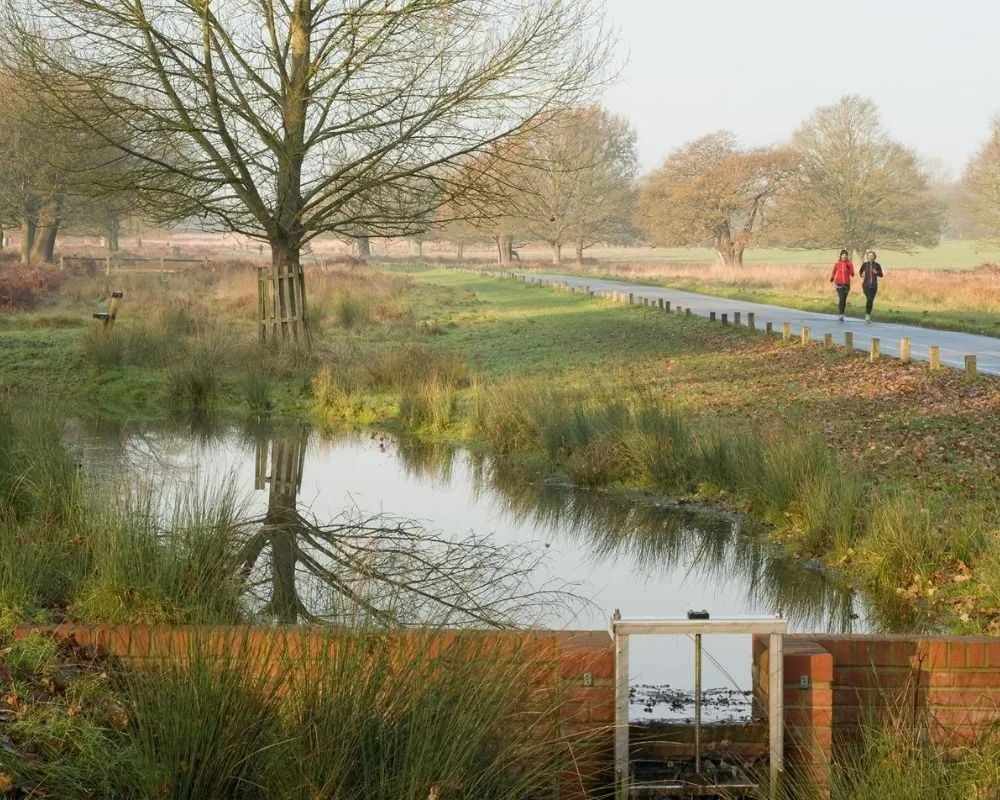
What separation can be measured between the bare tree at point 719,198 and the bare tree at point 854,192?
1.61 m

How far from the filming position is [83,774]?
5219 mm

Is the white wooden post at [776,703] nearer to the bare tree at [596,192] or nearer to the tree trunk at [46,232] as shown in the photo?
the tree trunk at [46,232]

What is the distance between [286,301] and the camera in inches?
973

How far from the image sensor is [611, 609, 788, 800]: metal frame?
6180mm

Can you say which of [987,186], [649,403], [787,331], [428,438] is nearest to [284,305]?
[428,438]

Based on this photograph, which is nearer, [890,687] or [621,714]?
[621,714]

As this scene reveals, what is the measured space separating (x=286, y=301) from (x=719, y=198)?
52934 millimetres

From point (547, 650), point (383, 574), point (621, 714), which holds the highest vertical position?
point (547, 650)

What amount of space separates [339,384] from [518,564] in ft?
36.3

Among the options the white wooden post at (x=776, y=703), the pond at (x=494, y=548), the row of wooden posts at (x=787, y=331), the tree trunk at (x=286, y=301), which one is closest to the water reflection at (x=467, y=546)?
the pond at (x=494, y=548)

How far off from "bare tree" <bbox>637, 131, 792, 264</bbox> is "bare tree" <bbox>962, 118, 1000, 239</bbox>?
10.3 meters

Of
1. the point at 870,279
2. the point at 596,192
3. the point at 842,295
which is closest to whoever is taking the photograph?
the point at 870,279

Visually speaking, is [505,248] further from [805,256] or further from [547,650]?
[547,650]

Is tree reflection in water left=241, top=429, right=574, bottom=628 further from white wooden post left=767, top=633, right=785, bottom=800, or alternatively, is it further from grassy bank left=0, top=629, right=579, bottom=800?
white wooden post left=767, top=633, right=785, bottom=800
